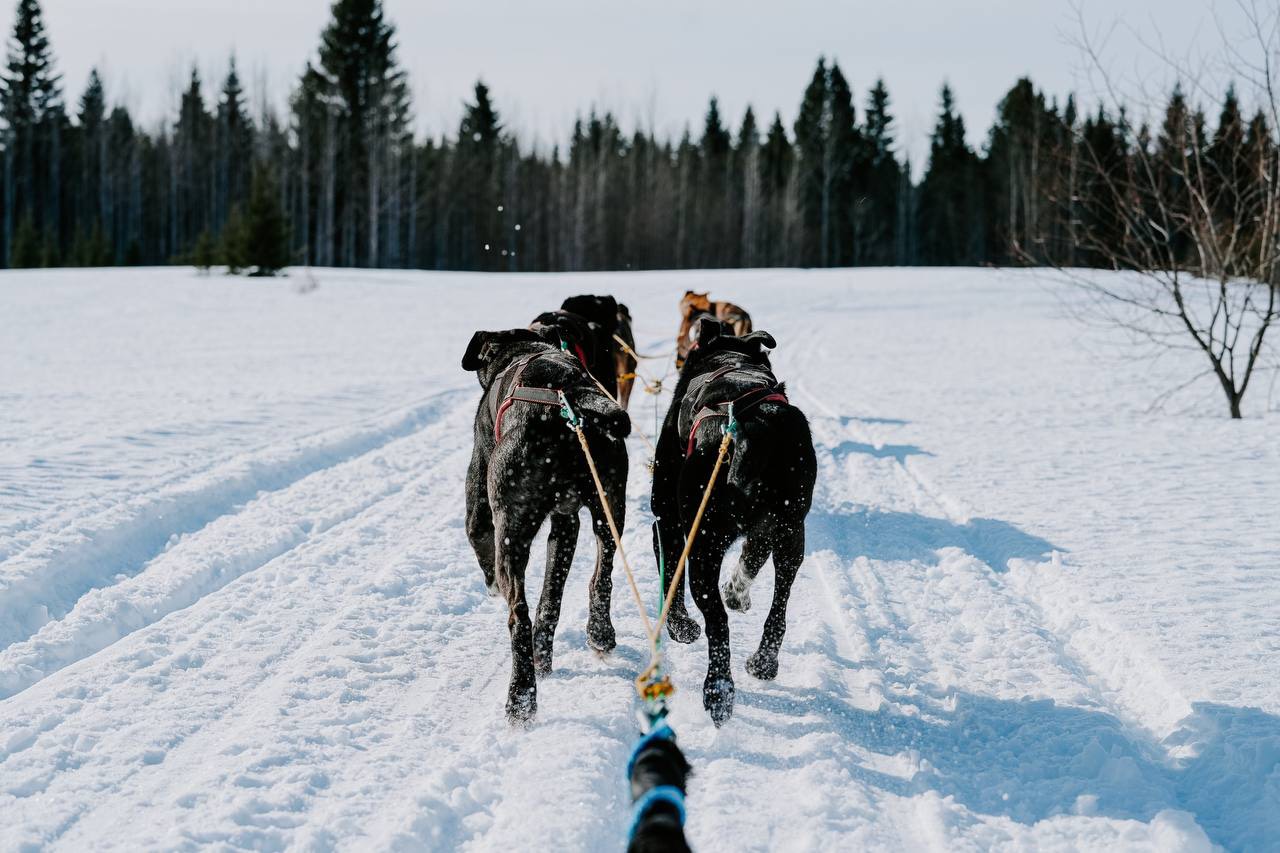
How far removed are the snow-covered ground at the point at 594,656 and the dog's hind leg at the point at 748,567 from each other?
0.15 m

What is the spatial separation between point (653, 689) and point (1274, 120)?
30.4 feet

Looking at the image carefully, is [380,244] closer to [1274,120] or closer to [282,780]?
[1274,120]

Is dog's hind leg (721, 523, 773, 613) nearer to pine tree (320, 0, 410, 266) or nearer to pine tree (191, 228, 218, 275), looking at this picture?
pine tree (191, 228, 218, 275)

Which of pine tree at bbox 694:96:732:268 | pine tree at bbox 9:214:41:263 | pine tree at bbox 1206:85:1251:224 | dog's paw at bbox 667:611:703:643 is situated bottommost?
dog's paw at bbox 667:611:703:643

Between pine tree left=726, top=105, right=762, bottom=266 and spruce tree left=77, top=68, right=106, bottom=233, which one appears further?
pine tree left=726, top=105, right=762, bottom=266

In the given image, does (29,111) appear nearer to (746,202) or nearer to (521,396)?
(746,202)

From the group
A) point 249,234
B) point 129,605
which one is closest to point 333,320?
point 249,234

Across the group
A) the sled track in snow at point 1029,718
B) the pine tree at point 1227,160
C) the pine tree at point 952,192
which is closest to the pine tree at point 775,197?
the pine tree at point 952,192

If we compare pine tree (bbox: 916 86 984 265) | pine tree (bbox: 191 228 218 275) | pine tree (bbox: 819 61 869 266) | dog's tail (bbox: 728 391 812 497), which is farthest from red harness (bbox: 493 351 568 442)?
pine tree (bbox: 916 86 984 265)

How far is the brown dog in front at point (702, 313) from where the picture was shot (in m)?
7.66

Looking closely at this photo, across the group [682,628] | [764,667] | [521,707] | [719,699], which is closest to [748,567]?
[682,628]

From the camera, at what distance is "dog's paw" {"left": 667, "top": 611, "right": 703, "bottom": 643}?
3982 millimetres

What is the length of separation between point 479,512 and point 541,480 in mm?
742

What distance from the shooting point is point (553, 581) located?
363cm
